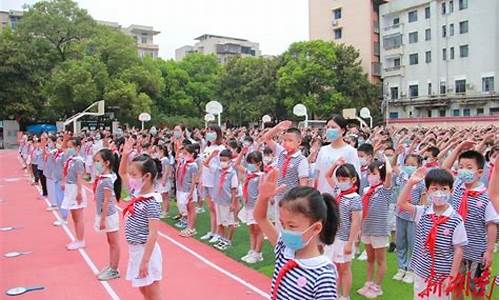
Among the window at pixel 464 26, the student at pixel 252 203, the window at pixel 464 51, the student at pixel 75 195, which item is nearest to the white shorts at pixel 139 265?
the student at pixel 252 203

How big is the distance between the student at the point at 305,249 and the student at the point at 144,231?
1.99 metres

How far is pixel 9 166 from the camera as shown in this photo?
22719 mm

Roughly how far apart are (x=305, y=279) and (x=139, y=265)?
2307 millimetres

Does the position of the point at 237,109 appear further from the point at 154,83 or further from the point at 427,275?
the point at 427,275

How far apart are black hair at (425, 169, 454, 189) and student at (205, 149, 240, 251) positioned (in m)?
4.12

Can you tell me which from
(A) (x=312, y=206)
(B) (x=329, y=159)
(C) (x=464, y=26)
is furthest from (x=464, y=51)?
(A) (x=312, y=206)

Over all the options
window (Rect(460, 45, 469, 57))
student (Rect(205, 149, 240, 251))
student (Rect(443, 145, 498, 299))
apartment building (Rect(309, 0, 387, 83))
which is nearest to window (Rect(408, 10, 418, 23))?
apartment building (Rect(309, 0, 387, 83))

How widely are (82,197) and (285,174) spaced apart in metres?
3.47

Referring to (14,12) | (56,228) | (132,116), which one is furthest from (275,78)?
(14,12)

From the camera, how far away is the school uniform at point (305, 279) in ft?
7.80

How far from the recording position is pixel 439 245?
11.9 feet

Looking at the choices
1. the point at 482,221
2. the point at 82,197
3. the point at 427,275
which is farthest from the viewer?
the point at 82,197

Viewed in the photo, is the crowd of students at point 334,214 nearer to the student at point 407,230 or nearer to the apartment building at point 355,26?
the student at point 407,230

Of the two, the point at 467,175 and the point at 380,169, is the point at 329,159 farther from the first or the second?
the point at 467,175
